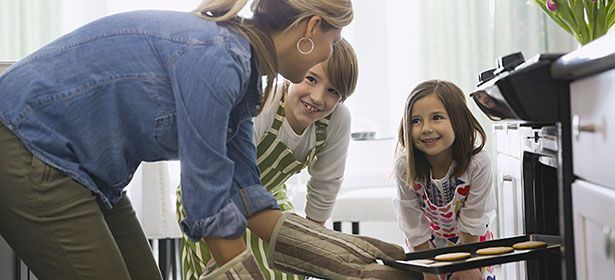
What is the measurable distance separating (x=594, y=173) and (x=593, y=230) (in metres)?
0.08

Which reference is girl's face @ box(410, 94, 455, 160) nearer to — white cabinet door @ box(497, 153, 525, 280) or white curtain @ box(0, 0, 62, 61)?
white cabinet door @ box(497, 153, 525, 280)

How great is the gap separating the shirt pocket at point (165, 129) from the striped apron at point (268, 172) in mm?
850

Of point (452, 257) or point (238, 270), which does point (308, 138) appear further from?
point (238, 270)

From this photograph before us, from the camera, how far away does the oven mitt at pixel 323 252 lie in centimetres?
145

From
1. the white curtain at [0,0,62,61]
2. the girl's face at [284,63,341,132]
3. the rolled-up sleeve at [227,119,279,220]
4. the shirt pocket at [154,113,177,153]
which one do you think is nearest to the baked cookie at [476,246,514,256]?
the rolled-up sleeve at [227,119,279,220]

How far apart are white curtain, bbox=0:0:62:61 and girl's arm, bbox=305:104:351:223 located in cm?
261

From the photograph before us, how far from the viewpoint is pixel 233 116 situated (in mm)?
1394

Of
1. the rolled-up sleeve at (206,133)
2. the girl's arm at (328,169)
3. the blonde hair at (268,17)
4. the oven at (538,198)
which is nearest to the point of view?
the rolled-up sleeve at (206,133)

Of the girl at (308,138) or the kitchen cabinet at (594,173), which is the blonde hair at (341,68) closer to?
the girl at (308,138)

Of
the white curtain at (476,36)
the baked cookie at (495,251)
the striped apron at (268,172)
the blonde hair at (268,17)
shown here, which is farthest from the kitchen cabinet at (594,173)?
the white curtain at (476,36)

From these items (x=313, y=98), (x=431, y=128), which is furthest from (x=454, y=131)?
(x=313, y=98)

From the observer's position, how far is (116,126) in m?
1.30

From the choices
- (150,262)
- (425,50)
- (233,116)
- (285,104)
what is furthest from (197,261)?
(425,50)

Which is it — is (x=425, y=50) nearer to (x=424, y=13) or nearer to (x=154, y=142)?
(x=424, y=13)
